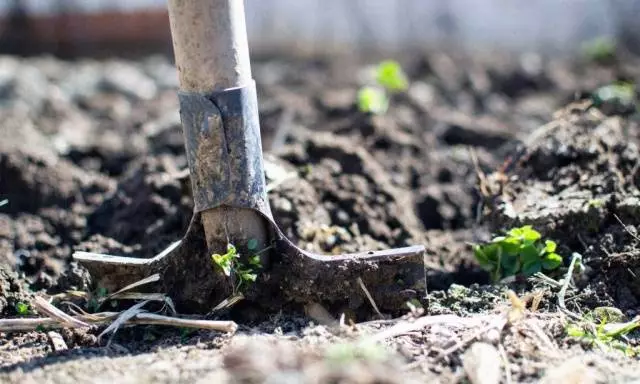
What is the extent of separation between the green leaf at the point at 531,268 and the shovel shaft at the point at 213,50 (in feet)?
3.11

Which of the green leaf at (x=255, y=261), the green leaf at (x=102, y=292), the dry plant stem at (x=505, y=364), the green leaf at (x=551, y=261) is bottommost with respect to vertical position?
the dry plant stem at (x=505, y=364)

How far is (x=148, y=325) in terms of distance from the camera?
2.40 m

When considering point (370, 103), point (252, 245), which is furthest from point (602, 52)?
point (252, 245)

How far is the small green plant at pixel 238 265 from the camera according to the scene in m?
2.33

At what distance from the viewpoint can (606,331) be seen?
2324 millimetres

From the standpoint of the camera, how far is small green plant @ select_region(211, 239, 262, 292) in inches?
91.7

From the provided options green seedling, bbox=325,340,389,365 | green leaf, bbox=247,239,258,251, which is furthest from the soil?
green leaf, bbox=247,239,258,251

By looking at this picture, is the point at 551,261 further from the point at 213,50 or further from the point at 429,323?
the point at 213,50

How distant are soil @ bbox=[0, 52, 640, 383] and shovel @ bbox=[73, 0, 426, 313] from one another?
0.29 feet

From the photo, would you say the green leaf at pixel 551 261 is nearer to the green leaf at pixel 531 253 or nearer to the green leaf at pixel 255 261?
the green leaf at pixel 531 253

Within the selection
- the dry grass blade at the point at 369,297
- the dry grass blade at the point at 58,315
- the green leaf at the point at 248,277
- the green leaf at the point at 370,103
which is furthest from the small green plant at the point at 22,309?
the green leaf at the point at 370,103

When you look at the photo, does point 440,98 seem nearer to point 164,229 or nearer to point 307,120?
point 307,120

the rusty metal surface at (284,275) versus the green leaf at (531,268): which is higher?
the rusty metal surface at (284,275)

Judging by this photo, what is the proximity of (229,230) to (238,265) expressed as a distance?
11cm
